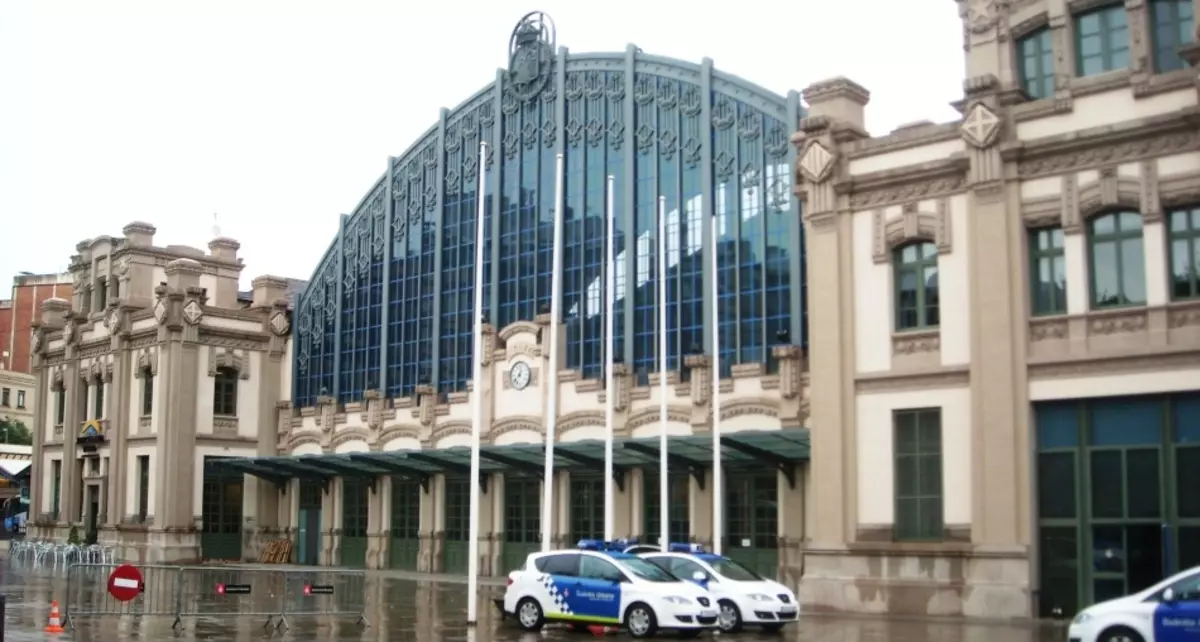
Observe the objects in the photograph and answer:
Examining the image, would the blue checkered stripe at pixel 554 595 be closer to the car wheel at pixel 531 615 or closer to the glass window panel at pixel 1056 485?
the car wheel at pixel 531 615

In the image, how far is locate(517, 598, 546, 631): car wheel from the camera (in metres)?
27.3

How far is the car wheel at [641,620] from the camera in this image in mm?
25609

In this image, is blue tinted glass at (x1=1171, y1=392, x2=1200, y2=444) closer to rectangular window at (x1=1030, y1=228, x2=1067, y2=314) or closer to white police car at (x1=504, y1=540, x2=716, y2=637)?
rectangular window at (x1=1030, y1=228, x2=1067, y2=314)

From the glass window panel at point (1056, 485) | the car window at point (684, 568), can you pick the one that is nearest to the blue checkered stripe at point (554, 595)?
the car window at point (684, 568)

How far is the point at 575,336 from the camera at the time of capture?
46469 millimetres

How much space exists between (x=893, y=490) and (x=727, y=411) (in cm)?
931

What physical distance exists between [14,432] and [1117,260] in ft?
326

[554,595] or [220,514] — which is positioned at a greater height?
[220,514]

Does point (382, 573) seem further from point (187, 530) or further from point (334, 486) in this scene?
point (187, 530)

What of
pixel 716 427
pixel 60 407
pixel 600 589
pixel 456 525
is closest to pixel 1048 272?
pixel 716 427

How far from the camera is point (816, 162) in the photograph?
34125mm

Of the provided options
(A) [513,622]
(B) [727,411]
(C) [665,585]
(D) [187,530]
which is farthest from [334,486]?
(C) [665,585]

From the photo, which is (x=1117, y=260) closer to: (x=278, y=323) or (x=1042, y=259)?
(x=1042, y=259)

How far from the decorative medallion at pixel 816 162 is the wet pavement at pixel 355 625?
34.5ft
